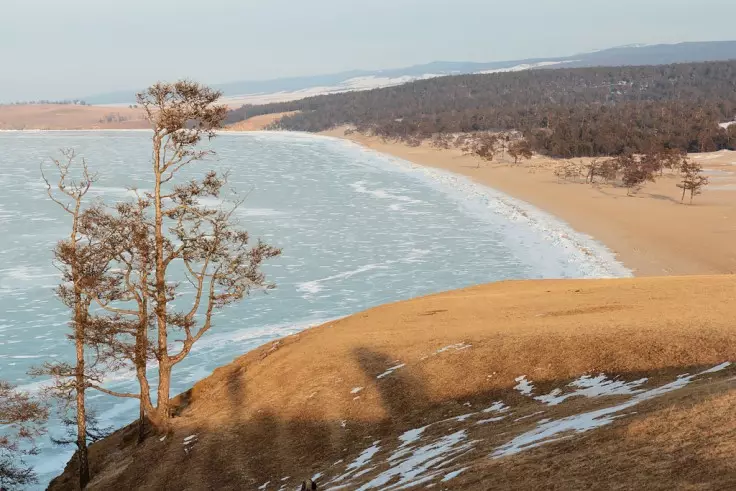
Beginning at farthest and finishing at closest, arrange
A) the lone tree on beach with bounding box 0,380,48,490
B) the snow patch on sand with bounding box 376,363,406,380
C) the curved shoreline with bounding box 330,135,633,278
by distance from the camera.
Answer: the curved shoreline with bounding box 330,135,633,278, the snow patch on sand with bounding box 376,363,406,380, the lone tree on beach with bounding box 0,380,48,490

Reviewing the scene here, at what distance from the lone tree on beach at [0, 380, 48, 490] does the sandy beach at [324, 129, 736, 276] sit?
106 feet

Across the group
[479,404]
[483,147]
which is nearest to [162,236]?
[479,404]

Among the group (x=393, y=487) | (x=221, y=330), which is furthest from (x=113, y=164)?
(x=393, y=487)

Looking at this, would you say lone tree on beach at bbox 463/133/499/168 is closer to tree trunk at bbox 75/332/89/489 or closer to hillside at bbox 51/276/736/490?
hillside at bbox 51/276/736/490

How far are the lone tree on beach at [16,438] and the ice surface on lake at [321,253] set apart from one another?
2.51 ft

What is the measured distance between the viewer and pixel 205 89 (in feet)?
65.8

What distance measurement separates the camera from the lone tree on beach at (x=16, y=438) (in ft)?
64.4

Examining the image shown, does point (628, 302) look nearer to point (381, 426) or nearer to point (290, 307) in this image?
point (381, 426)

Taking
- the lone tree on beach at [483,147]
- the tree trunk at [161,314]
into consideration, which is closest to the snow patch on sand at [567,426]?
the tree trunk at [161,314]

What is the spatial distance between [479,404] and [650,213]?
163 ft

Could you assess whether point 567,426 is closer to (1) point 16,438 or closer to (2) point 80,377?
(2) point 80,377

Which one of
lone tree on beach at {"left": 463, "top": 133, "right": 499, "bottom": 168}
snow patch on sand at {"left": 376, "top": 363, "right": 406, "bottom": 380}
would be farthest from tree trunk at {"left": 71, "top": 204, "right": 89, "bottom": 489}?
lone tree on beach at {"left": 463, "top": 133, "right": 499, "bottom": 168}

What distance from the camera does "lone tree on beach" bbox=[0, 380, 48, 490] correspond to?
19.6m

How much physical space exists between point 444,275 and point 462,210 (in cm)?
2745
